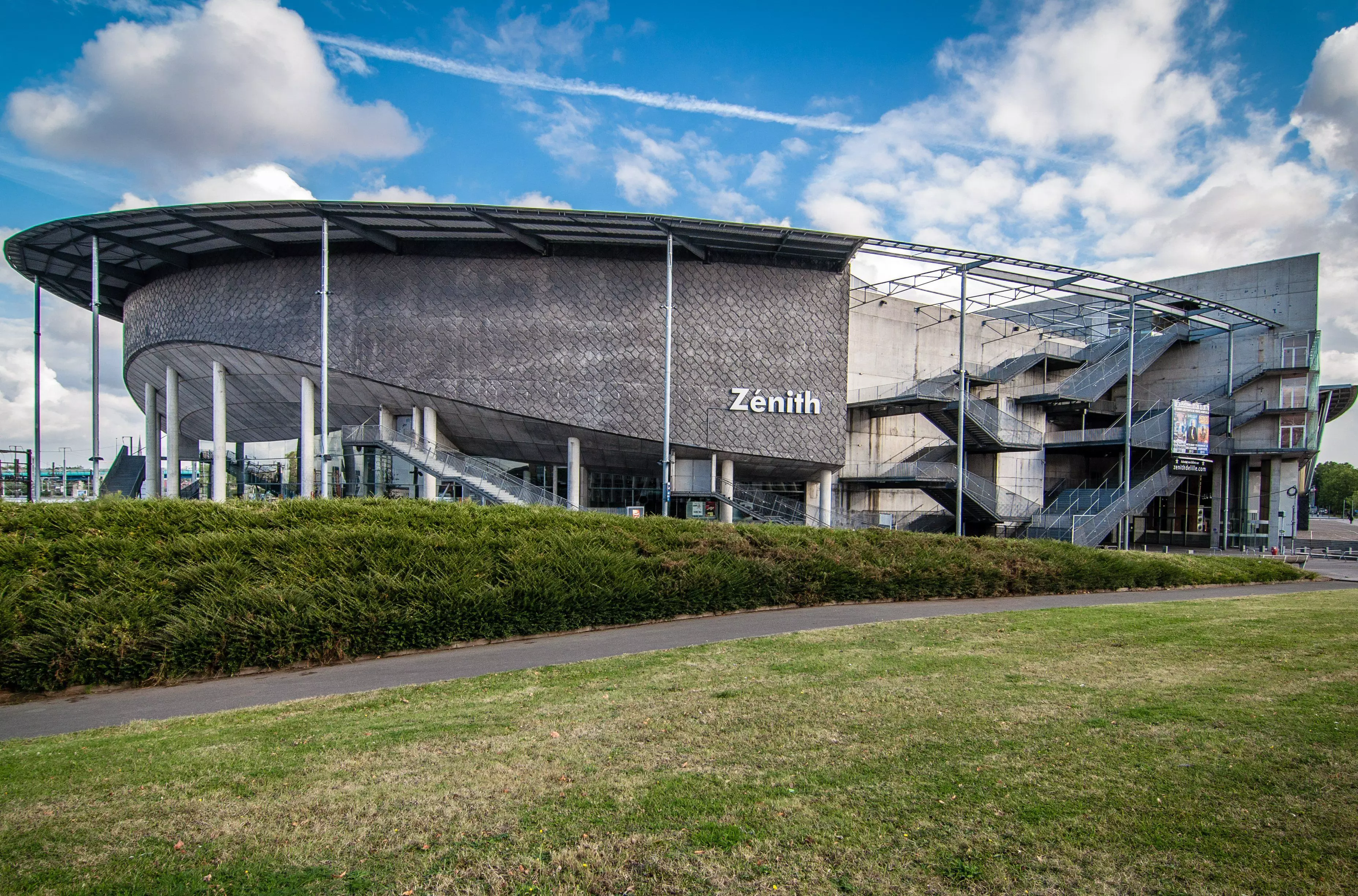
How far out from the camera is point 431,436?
33469 mm

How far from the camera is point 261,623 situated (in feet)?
34.7

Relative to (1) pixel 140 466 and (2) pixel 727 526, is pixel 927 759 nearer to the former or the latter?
(2) pixel 727 526

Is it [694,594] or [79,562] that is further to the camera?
Result: [694,594]

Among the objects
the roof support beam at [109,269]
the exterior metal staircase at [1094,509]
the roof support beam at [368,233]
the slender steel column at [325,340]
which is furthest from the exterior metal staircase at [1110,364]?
the roof support beam at [109,269]

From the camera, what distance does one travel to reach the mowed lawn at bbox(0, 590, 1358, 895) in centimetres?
413

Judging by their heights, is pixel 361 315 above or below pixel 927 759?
above

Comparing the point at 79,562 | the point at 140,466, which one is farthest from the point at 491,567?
the point at 140,466

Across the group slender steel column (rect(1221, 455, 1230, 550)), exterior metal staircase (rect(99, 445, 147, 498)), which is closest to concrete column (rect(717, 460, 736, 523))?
slender steel column (rect(1221, 455, 1230, 550))

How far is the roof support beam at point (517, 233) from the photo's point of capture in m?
29.5

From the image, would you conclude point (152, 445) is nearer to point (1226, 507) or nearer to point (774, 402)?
point (774, 402)

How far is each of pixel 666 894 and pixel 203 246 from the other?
3956cm

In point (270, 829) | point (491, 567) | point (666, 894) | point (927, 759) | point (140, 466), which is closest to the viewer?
point (666, 894)

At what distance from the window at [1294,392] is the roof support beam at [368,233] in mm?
49922

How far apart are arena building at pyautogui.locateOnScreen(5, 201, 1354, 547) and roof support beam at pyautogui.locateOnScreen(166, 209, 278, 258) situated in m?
0.14
